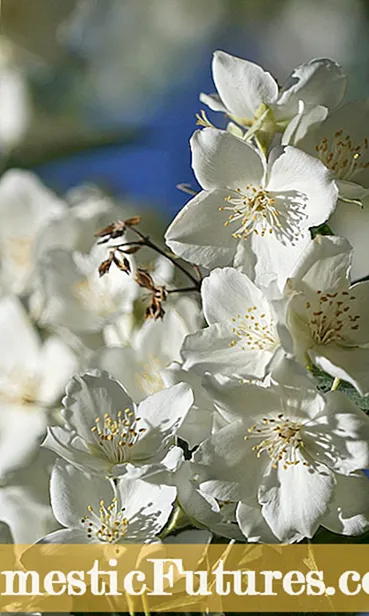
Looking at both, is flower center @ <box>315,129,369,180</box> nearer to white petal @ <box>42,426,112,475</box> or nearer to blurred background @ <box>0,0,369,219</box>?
white petal @ <box>42,426,112,475</box>

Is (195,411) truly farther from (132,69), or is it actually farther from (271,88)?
(132,69)

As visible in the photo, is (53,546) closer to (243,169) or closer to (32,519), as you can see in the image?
(32,519)

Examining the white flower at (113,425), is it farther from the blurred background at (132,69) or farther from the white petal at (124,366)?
the blurred background at (132,69)

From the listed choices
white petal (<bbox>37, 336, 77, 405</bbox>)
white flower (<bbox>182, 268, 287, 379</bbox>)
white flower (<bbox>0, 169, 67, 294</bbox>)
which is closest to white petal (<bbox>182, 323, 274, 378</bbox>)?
white flower (<bbox>182, 268, 287, 379</bbox>)

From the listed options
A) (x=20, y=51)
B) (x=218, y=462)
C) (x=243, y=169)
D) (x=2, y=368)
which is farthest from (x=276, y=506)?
(x=20, y=51)

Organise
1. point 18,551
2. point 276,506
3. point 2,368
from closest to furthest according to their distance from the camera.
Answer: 1. point 276,506
2. point 18,551
3. point 2,368

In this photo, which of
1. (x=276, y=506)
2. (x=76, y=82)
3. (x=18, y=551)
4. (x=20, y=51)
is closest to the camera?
(x=276, y=506)
